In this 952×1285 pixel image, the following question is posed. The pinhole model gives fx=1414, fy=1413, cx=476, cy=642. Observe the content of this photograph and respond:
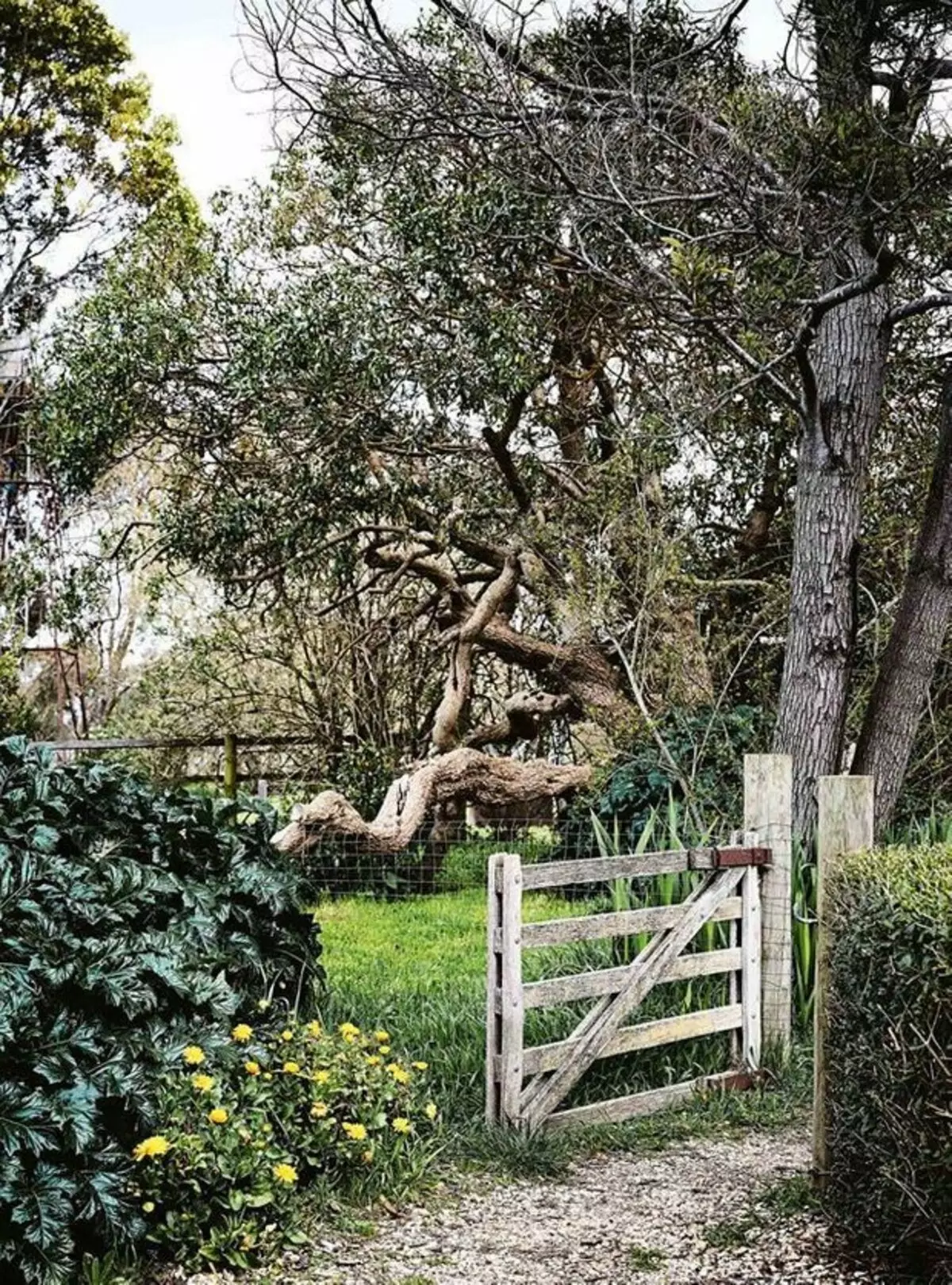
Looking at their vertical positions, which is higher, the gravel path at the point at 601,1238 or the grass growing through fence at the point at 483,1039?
the grass growing through fence at the point at 483,1039

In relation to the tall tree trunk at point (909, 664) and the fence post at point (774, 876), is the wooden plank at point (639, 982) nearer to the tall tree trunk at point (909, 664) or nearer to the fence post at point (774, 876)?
the fence post at point (774, 876)

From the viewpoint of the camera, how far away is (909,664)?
6961mm

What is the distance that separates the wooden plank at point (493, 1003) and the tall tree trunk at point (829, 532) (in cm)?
263

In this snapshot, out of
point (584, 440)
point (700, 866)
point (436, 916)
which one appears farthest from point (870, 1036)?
point (584, 440)

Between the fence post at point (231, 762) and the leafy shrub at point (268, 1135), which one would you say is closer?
the leafy shrub at point (268, 1135)

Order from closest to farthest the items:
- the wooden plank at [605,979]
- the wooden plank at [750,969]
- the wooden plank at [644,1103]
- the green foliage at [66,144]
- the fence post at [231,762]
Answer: the wooden plank at [605,979] < the wooden plank at [644,1103] < the wooden plank at [750,969] < the fence post at [231,762] < the green foliage at [66,144]

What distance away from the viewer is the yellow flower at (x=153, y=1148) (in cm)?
351

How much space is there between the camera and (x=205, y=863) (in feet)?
15.8

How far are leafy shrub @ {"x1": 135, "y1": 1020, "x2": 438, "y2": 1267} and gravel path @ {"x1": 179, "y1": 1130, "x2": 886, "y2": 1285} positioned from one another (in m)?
0.13

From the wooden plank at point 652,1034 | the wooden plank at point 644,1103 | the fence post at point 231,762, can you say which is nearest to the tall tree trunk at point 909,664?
the wooden plank at point 652,1034

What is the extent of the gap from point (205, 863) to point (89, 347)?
6068mm

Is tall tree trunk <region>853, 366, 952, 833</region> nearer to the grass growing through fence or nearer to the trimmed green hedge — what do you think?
Result: the grass growing through fence

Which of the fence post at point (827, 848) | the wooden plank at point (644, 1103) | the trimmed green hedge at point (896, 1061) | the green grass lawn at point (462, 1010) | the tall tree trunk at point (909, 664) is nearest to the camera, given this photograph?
the trimmed green hedge at point (896, 1061)

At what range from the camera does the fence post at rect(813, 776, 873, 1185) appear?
4.01m
